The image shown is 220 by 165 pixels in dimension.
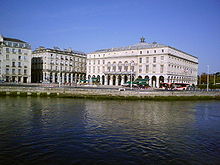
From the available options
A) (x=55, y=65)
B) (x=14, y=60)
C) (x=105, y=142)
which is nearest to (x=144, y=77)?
(x=55, y=65)

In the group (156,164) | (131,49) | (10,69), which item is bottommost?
(156,164)

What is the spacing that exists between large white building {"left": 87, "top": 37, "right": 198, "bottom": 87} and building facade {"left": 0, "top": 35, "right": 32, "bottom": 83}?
25928 millimetres

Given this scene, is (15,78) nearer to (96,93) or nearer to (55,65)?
(55,65)

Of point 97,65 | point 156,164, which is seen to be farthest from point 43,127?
point 97,65

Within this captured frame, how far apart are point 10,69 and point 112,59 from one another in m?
39.2

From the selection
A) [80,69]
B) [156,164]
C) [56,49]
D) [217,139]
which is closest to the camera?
[156,164]

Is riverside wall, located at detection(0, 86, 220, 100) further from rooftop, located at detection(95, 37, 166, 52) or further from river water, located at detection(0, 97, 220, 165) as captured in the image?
rooftop, located at detection(95, 37, 166, 52)

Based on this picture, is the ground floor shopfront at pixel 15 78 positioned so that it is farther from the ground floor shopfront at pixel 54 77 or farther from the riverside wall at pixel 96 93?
the riverside wall at pixel 96 93

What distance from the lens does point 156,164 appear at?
1093cm

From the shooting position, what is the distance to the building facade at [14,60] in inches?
3130

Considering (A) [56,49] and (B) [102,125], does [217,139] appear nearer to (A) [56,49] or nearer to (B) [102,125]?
(B) [102,125]

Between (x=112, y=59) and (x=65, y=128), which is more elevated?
(x=112, y=59)

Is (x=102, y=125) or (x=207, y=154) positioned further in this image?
(x=102, y=125)

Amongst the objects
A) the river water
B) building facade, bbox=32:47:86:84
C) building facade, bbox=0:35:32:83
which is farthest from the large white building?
the river water
